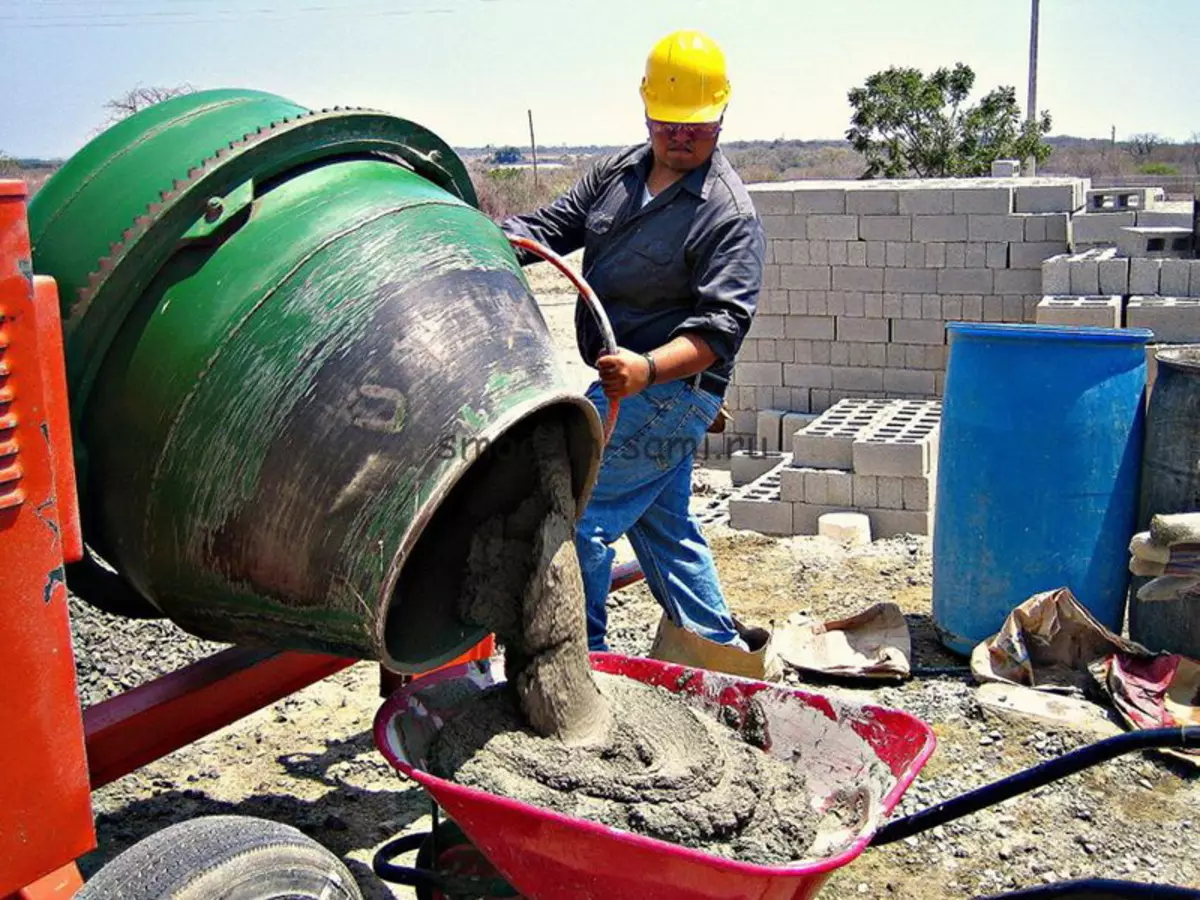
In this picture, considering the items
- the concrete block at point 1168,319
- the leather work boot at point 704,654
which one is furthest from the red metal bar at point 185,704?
the concrete block at point 1168,319

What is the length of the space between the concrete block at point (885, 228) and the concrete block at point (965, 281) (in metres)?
0.34

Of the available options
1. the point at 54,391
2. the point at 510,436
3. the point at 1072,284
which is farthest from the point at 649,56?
the point at 1072,284

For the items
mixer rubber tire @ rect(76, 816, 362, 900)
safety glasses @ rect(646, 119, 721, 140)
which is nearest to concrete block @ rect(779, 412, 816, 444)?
safety glasses @ rect(646, 119, 721, 140)

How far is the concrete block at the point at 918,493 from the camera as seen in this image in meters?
6.27

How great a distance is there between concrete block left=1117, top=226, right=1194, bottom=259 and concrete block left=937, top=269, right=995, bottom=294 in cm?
85

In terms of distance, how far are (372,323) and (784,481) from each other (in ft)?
14.8

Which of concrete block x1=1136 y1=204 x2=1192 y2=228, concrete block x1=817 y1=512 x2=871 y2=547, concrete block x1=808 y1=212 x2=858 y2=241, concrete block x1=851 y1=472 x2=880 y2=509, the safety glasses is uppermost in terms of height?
the safety glasses

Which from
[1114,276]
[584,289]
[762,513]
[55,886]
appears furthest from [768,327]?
[55,886]

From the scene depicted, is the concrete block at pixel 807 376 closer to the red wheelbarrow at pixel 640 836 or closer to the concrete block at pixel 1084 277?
the concrete block at pixel 1084 277

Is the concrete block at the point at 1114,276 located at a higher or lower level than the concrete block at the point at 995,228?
lower

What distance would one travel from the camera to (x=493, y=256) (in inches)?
105

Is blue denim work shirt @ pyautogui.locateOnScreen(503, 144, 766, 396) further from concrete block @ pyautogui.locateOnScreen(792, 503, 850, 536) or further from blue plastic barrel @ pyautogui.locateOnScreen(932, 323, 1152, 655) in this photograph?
concrete block @ pyautogui.locateOnScreen(792, 503, 850, 536)

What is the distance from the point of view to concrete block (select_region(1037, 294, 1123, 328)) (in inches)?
250

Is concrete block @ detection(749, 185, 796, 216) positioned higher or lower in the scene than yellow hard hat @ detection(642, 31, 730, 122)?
lower
